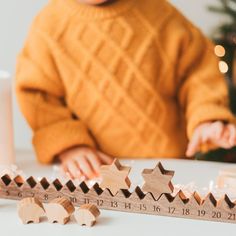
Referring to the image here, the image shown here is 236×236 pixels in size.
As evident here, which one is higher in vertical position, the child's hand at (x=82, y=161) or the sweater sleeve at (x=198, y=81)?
the sweater sleeve at (x=198, y=81)

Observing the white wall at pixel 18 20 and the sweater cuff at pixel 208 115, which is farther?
the white wall at pixel 18 20

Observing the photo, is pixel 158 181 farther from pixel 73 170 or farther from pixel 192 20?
pixel 192 20

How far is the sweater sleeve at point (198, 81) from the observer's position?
3.41 ft

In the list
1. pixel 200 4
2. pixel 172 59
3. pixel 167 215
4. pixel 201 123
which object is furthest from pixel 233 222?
pixel 200 4

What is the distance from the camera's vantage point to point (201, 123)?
103 cm

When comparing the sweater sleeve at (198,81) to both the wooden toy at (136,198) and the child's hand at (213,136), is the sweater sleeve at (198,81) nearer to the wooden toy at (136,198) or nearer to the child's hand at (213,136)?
the child's hand at (213,136)

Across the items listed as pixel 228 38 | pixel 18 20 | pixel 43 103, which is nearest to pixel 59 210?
pixel 43 103

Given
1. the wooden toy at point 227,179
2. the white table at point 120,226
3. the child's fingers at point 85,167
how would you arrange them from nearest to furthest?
the white table at point 120,226 → the wooden toy at point 227,179 → the child's fingers at point 85,167

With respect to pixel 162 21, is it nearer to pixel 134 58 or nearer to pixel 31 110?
pixel 134 58

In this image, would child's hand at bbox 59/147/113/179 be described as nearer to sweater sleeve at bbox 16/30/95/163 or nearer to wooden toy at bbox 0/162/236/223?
sweater sleeve at bbox 16/30/95/163

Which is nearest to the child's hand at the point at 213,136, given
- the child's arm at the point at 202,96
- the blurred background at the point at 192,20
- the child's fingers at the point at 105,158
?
the child's arm at the point at 202,96

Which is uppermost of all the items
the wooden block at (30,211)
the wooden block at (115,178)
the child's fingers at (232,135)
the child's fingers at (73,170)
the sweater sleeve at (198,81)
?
the sweater sleeve at (198,81)

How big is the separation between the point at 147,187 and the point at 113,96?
1.04ft

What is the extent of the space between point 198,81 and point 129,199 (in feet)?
1.18
